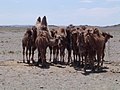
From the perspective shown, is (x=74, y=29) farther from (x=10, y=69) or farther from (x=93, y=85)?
(x=93, y=85)

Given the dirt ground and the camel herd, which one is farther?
the camel herd

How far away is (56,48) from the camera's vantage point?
24.3 meters

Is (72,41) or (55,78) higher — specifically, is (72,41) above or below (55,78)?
above

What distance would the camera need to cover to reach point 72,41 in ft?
76.0

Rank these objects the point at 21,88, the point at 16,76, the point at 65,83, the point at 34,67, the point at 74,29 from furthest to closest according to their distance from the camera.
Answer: the point at 74,29
the point at 34,67
the point at 16,76
the point at 65,83
the point at 21,88

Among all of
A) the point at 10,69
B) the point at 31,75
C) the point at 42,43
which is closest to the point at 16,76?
the point at 31,75

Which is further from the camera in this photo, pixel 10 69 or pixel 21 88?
pixel 10 69

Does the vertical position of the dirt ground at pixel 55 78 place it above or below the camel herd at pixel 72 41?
below

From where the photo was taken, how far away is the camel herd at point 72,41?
20344 millimetres

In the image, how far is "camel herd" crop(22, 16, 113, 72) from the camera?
20.3 metres

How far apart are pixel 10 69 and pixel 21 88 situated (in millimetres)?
5133

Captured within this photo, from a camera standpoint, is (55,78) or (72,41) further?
(72,41)

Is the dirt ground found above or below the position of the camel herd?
below

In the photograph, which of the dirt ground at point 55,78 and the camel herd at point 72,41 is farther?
the camel herd at point 72,41
